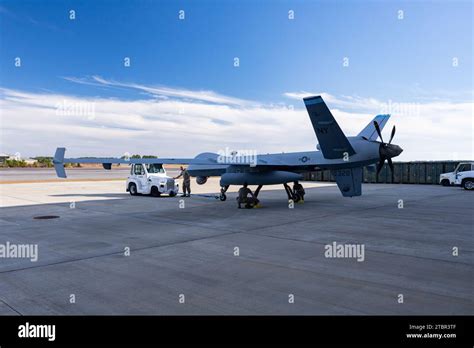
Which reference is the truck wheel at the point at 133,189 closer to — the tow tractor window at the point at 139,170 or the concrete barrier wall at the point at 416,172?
the tow tractor window at the point at 139,170

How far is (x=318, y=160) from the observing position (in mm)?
17234

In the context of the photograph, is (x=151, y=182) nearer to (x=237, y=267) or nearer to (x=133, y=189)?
(x=133, y=189)

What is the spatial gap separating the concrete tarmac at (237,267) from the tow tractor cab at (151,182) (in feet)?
31.9

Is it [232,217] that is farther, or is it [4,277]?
[232,217]

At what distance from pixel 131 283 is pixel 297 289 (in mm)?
2939

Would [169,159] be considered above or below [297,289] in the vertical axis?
above

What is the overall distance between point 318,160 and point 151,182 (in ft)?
38.8

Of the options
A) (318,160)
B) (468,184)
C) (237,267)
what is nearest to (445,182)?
(468,184)

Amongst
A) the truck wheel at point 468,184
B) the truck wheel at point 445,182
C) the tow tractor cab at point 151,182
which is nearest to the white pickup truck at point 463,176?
the truck wheel at point 468,184

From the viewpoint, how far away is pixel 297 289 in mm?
6035

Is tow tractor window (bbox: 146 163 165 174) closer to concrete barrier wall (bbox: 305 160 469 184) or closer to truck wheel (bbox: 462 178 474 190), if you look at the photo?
concrete barrier wall (bbox: 305 160 469 184)

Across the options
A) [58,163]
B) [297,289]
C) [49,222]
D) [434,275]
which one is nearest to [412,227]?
[434,275]

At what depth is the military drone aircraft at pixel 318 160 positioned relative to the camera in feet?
49.4
